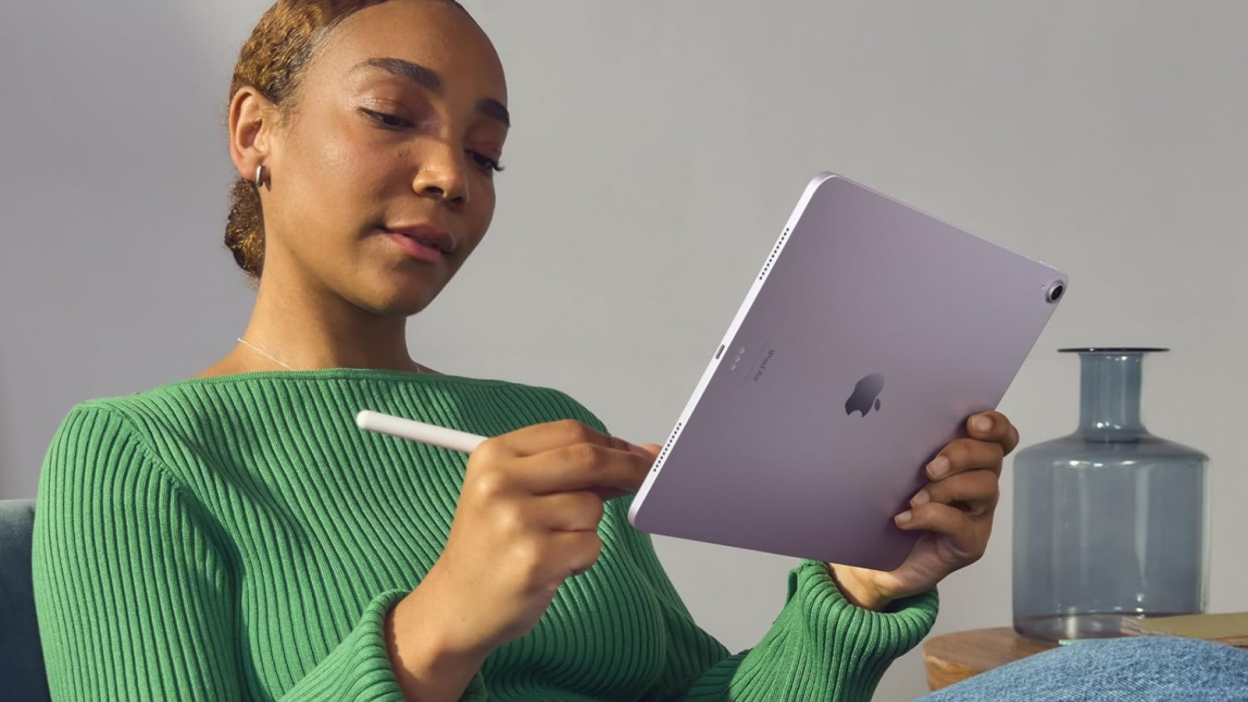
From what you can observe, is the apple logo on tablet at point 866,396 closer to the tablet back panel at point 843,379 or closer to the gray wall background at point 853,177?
the tablet back panel at point 843,379

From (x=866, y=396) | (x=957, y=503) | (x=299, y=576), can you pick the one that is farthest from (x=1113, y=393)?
(x=299, y=576)

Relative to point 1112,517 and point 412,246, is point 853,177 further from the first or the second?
point 412,246

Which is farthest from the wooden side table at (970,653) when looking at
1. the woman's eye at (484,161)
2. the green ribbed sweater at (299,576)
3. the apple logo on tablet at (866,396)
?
the woman's eye at (484,161)

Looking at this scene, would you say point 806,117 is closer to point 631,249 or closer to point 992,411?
point 631,249

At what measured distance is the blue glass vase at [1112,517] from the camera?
1.49 meters

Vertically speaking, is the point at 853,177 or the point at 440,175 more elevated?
the point at 853,177

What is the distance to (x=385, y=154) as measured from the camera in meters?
0.96

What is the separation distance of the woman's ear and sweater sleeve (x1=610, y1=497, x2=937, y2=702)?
16.7 inches

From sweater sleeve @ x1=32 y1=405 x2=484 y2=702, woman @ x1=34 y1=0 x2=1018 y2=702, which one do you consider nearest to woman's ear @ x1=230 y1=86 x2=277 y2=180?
woman @ x1=34 y1=0 x2=1018 y2=702

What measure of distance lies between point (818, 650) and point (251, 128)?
63 centimetres

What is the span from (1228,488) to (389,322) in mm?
1684

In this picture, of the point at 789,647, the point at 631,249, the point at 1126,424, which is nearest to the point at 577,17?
the point at 631,249

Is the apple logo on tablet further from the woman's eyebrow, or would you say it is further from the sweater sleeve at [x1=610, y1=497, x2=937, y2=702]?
the woman's eyebrow

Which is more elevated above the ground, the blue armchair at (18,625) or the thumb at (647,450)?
the thumb at (647,450)
